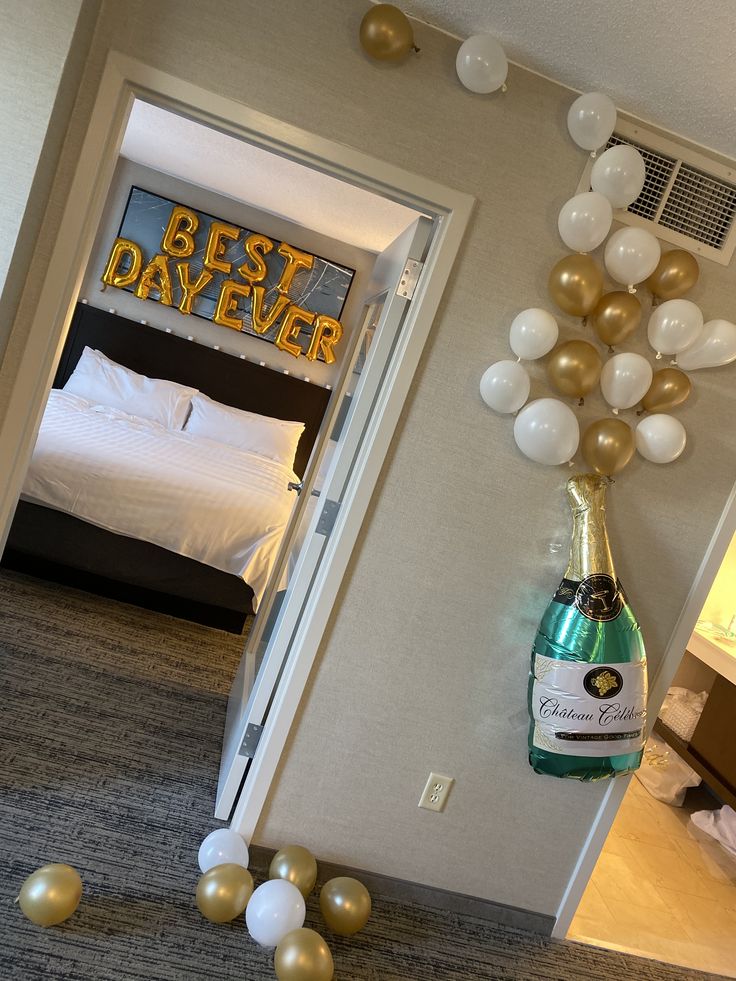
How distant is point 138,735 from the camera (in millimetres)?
2703

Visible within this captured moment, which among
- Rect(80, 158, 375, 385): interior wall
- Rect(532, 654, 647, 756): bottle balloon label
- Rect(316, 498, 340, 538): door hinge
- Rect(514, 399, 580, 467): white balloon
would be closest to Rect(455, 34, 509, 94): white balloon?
Rect(514, 399, 580, 467): white balloon

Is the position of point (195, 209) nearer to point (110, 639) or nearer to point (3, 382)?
point (110, 639)

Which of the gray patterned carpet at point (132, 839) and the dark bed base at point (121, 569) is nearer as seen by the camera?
the gray patterned carpet at point (132, 839)

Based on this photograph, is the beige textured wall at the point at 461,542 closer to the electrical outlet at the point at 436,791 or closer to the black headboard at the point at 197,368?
the electrical outlet at the point at 436,791

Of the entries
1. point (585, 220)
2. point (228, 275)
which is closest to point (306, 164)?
point (585, 220)

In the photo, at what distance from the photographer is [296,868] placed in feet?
6.89

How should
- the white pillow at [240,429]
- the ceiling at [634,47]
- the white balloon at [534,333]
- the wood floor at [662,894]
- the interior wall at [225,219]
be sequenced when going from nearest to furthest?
the ceiling at [634,47]
the white balloon at [534,333]
the wood floor at [662,894]
the white pillow at [240,429]
the interior wall at [225,219]

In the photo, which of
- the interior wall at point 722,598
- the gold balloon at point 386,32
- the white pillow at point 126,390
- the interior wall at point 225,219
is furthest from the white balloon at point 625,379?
the white pillow at point 126,390

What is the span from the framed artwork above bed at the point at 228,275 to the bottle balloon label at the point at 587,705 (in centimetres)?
370

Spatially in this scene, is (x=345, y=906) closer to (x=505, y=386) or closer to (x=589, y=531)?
(x=589, y=531)

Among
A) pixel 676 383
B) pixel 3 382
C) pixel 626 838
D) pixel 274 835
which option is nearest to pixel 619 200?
pixel 676 383

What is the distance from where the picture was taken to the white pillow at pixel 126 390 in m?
4.85

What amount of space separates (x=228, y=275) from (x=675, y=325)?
12.2ft

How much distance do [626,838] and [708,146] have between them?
262 centimetres
